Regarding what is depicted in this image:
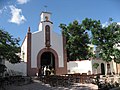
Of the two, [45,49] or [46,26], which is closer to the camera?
[45,49]

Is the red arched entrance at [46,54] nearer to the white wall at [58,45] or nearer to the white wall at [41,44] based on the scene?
the white wall at [41,44]

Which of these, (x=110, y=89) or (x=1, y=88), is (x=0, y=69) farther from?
(x=110, y=89)

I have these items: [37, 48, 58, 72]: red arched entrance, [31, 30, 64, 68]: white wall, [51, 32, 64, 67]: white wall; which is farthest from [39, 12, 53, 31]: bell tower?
[37, 48, 58, 72]: red arched entrance

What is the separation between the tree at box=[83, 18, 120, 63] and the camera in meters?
27.5

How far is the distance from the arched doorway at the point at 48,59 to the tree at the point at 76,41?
3.82 m

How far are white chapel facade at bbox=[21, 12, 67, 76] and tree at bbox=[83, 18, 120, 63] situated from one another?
199 inches

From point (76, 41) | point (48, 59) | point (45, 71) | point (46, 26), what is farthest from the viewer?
point (76, 41)

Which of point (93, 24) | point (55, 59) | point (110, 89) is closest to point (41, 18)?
point (55, 59)

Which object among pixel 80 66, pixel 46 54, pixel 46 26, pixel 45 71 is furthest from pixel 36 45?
pixel 80 66

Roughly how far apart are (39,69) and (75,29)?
35.1 feet

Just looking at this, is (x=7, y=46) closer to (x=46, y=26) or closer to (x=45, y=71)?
(x=45, y=71)

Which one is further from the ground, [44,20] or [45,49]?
[44,20]

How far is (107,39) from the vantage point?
93.0 feet

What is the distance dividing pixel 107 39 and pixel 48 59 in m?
8.79
